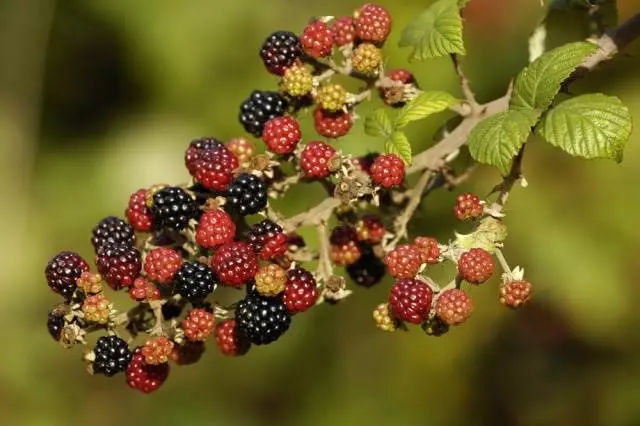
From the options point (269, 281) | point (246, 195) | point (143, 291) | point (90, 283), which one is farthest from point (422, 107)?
point (90, 283)

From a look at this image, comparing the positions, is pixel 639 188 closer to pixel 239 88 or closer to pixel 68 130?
pixel 239 88

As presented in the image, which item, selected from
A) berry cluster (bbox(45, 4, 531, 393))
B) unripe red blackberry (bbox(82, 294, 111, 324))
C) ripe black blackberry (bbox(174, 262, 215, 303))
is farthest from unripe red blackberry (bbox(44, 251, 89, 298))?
ripe black blackberry (bbox(174, 262, 215, 303))

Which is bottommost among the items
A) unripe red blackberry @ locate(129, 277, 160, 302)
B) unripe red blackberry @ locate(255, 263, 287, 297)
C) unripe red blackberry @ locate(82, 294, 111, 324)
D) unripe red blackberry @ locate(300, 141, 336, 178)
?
unripe red blackberry @ locate(255, 263, 287, 297)

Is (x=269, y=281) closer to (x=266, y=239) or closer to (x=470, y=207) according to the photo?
(x=266, y=239)

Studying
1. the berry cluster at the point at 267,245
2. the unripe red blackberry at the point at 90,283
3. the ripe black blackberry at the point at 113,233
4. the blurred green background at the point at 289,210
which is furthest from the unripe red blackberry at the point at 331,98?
the blurred green background at the point at 289,210

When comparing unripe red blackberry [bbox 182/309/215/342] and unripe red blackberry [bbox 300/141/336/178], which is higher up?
unripe red blackberry [bbox 300/141/336/178]

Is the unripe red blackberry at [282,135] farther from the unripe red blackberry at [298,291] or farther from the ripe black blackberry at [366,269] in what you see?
the ripe black blackberry at [366,269]

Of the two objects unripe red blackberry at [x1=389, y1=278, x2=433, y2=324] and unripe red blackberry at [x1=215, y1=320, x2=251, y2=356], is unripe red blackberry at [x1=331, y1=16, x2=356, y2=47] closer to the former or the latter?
unripe red blackberry at [x1=389, y1=278, x2=433, y2=324]
